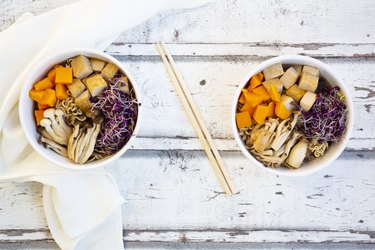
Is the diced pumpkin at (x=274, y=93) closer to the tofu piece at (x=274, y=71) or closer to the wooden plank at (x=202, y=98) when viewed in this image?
the tofu piece at (x=274, y=71)

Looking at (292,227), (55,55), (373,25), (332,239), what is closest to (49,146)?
(55,55)

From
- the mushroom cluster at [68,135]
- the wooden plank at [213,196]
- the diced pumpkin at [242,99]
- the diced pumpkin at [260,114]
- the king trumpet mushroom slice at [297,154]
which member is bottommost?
the wooden plank at [213,196]

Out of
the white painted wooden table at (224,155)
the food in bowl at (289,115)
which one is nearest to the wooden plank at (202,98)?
the white painted wooden table at (224,155)

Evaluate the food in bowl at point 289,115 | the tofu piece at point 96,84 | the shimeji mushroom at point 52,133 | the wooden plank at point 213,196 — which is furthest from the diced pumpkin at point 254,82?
the shimeji mushroom at point 52,133

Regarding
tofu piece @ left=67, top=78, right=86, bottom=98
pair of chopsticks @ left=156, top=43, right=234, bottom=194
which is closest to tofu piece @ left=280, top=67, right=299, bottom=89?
pair of chopsticks @ left=156, top=43, right=234, bottom=194

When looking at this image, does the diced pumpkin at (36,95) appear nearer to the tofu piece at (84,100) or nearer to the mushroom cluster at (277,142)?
the tofu piece at (84,100)

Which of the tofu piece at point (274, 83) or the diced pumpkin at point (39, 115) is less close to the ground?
the tofu piece at point (274, 83)

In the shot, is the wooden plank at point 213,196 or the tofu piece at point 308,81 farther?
the wooden plank at point 213,196

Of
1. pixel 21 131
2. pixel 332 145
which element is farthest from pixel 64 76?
pixel 332 145
